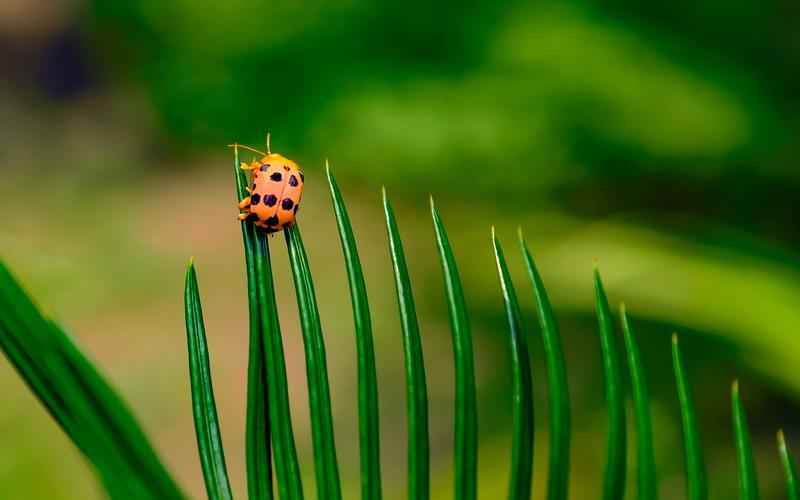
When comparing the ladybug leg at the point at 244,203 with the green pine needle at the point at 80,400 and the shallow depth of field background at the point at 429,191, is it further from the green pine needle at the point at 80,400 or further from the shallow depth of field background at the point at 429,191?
the shallow depth of field background at the point at 429,191

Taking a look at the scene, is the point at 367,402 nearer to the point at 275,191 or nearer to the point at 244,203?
the point at 244,203

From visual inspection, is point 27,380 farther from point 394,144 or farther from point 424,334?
point 394,144

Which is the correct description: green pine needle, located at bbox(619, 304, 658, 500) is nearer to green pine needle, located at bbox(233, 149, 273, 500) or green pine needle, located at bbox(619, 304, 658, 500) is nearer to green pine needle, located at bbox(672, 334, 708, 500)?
green pine needle, located at bbox(672, 334, 708, 500)

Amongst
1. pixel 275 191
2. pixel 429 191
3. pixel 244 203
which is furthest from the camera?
pixel 429 191

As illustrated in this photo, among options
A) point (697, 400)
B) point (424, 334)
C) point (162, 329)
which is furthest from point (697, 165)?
point (162, 329)

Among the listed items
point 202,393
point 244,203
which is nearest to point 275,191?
point 244,203

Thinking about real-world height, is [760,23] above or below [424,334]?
above
